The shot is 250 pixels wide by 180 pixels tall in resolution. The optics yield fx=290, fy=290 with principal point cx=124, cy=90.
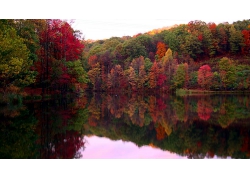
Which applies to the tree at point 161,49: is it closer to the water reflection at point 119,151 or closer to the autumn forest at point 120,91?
the autumn forest at point 120,91

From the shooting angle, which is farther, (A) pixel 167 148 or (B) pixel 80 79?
(B) pixel 80 79

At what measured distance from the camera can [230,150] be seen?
7262mm

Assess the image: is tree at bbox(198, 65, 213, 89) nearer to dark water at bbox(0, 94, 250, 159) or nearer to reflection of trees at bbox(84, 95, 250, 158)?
reflection of trees at bbox(84, 95, 250, 158)

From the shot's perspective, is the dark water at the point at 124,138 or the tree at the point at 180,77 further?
the tree at the point at 180,77

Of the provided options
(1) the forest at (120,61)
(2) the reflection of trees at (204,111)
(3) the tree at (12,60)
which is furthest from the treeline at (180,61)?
(2) the reflection of trees at (204,111)

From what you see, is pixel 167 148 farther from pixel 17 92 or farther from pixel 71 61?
pixel 71 61

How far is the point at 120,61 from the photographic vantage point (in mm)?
65062

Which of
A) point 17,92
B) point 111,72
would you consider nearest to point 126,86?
point 111,72

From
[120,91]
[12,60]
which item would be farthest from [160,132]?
[120,91]

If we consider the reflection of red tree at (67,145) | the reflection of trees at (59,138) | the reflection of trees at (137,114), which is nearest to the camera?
the reflection of red tree at (67,145)

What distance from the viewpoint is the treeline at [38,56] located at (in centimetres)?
1864

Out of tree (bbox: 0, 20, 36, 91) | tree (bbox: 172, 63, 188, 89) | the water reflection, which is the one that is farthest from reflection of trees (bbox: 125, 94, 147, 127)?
tree (bbox: 172, 63, 188, 89)

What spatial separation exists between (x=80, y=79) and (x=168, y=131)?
20921mm

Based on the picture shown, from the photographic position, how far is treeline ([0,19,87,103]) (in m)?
18.6
